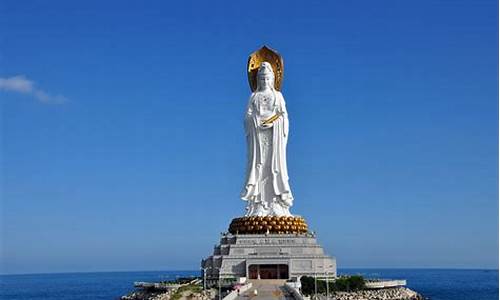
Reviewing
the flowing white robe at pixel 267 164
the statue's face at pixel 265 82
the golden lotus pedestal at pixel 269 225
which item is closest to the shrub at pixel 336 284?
the golden lotus pedestal at pixel 269 225

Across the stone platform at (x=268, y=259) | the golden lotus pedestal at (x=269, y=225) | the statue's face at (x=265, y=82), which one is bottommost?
the stone platform at (x=268, y=259)

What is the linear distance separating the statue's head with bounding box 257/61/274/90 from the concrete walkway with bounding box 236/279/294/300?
1180cm

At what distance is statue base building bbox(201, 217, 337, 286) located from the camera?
120 ft

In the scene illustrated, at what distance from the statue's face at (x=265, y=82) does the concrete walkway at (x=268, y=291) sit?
11.8 meters

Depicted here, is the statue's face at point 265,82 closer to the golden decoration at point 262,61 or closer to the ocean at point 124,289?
the golden decoration at point 262,61

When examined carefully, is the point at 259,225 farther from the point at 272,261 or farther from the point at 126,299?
the point at 126,299

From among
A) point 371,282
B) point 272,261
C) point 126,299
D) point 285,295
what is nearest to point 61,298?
point 126,299

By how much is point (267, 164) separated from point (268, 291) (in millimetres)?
13283

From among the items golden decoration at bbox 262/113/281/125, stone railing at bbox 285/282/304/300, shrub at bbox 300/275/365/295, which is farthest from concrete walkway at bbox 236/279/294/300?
golden decoration at bbox 262/113/281/125

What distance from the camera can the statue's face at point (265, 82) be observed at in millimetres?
41906

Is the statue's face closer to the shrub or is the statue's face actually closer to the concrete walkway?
the concrete walkway

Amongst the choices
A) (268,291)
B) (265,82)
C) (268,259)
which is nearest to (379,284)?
(268,259)

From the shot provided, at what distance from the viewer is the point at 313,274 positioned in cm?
3619

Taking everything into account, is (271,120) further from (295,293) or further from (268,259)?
(295,293)
